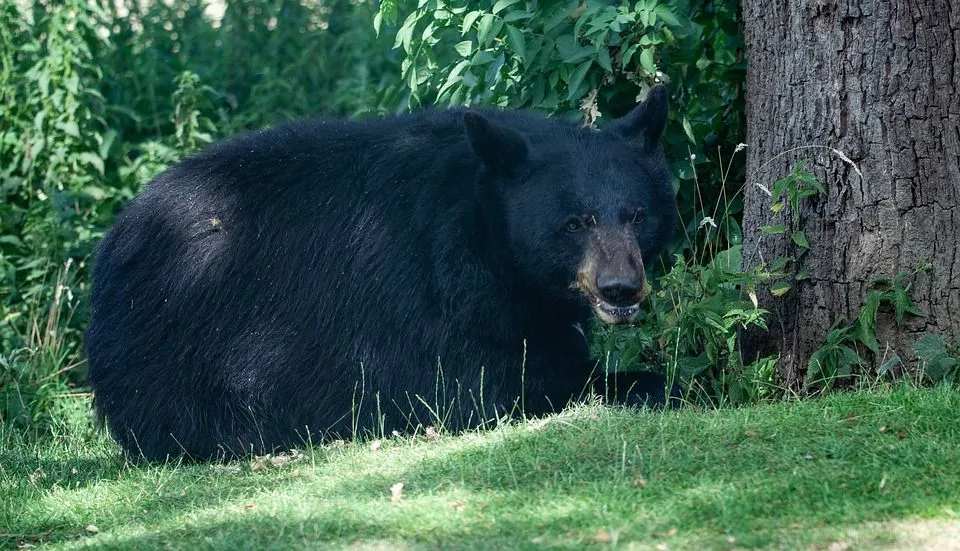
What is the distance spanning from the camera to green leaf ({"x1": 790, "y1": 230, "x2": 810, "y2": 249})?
19.0 ft

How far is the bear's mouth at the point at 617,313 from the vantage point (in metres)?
5.77

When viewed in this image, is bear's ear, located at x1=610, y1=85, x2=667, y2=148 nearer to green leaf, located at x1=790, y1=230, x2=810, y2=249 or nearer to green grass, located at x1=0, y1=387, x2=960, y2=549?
green leaf, located at x1=790, y1=230, x2=810, y2=249

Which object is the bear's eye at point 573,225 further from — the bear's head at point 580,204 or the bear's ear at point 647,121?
the bear's ear at point 647,121

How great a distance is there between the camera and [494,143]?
5.87 metres

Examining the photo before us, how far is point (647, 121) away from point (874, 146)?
1.05 meters

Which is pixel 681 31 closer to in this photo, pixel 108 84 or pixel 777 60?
pixel 777 60

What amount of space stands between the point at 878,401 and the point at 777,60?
1.64 meters

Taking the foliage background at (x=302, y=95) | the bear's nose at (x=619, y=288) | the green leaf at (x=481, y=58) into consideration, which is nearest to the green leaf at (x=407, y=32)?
the foliage background at (x=302, y=95)

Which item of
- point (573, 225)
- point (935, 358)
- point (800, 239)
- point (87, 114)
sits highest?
point (87, 114)

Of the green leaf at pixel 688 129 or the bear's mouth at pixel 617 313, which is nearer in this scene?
the bear's mouth at pixel 617 313

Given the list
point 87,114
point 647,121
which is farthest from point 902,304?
point 87,114

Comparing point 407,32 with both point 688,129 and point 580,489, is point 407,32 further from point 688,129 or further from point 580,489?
point 580,489

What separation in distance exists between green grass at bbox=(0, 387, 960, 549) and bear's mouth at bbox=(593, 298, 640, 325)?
0.40 metres

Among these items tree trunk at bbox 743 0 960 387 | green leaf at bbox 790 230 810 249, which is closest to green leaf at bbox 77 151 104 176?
tree trunk at bbox 743 0 960 387
